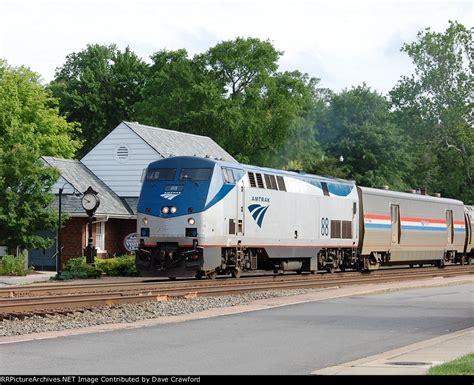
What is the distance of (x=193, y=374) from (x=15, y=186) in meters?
27.8

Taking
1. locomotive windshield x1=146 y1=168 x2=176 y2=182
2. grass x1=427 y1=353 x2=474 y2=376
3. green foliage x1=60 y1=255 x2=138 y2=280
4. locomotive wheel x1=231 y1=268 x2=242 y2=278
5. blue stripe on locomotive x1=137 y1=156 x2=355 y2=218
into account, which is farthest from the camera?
green foliage x1=60 y1=255 x2=138 y2=280

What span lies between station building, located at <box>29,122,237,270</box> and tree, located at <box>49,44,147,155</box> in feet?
105

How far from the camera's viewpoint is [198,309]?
20266 millimetres

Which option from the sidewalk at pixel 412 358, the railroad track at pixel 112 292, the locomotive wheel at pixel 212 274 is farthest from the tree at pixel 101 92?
the sidewalk at pixel 412 358

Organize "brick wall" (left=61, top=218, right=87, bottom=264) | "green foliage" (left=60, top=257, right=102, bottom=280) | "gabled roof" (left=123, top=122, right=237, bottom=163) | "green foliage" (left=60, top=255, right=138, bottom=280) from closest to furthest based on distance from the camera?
"green foliage" (left=60, top=257, right=102, bottom=280), "green foliage" (left=60, top=255, right=138, bottom=280), "brick wall" (left=61, top=218, right=87, bottom=264), "gabled roof" (left=123, top=122, right=237, bottom=163)

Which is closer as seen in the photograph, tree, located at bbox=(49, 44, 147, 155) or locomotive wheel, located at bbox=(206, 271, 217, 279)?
locomotive wheel, located at bbox=(206, 271, 217, 279)

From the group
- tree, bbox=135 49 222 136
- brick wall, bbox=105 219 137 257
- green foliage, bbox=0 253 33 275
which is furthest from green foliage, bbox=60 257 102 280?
tree, bbox=135 49 222 136

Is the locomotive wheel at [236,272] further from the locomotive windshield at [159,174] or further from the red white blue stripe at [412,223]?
the red white blue stripe at [412,223]

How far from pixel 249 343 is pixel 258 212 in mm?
17085

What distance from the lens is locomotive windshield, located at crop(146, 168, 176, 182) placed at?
96.8ft

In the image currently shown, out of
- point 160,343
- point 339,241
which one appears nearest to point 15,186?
point 339,241

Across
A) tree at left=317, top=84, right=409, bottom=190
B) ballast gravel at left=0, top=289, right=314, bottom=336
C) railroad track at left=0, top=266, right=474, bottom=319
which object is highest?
tree at left=317, top=84, right=409, bottom=190

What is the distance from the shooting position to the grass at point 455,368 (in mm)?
10733

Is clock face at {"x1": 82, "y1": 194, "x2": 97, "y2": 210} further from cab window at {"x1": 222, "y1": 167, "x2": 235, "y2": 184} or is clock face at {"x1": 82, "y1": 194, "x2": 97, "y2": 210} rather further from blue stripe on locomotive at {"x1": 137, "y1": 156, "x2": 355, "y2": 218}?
cab window at {"x1": 222, "y1": 167, "x2": 235, "y2": 184}
